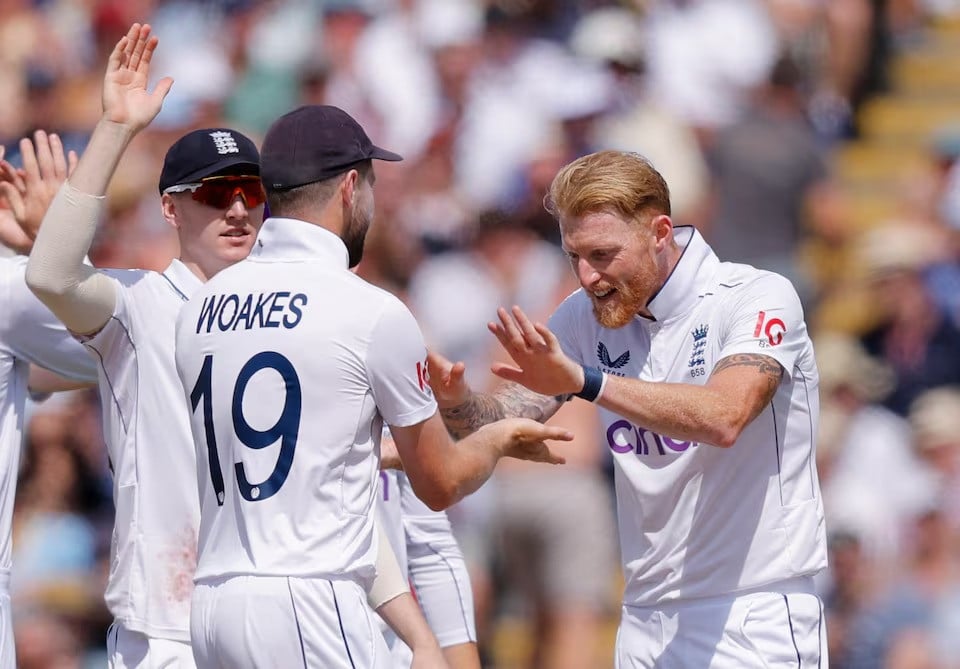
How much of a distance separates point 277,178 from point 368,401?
65cm

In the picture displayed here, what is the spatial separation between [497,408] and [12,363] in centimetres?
152

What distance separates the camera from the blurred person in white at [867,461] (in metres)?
9.45

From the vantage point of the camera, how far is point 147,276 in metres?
5.44

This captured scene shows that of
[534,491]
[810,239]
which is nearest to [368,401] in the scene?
[534,491]

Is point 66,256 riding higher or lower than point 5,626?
higher

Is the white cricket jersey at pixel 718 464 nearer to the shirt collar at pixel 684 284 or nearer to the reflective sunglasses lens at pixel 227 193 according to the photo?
the shirt collar at pixel 684 284

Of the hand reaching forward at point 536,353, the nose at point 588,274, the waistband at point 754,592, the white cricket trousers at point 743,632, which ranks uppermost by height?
the nose at point 588,274

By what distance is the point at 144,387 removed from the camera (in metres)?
5.32

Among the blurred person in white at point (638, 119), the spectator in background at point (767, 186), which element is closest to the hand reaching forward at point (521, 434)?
the spectator in background at point (767, 186)

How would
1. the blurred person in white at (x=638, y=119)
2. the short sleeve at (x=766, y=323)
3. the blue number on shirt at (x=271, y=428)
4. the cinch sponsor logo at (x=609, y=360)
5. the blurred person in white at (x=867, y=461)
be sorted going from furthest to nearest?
the blurred person in white at (x=638, y=119) < the blurred person in white at (x=867, y=461) < the cinch sponsor logo at (x=609, y=360) < the short sleeve at (x=766, y=323) < the blue number on shirt at (x=271, y=428)

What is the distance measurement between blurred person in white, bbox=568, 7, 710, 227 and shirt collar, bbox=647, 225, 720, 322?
531 centimetres

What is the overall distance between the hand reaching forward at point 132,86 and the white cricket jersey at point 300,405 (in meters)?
0.83

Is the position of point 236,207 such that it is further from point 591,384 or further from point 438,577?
point 438,577

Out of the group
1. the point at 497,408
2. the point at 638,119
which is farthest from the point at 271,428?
the point at 638,119
